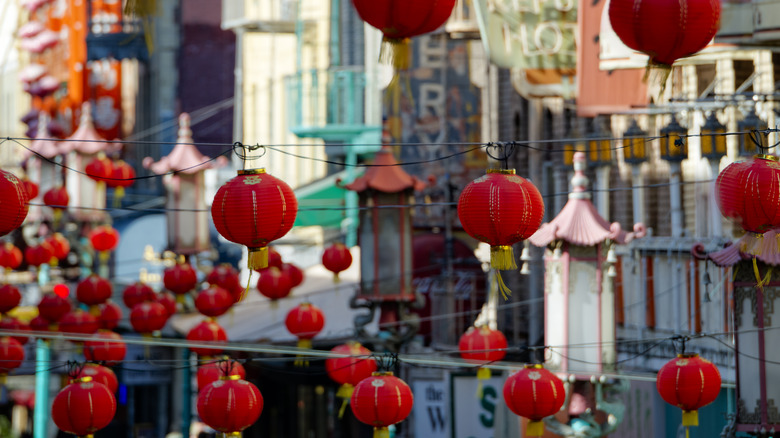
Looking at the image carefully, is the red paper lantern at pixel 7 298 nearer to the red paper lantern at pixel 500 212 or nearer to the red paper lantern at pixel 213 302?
the red paper lantern at pixel 213 302

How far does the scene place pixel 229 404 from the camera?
17406mm

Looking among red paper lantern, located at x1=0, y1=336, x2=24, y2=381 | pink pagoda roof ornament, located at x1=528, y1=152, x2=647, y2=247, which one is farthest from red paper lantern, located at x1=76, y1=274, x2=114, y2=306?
pink pagoda roof ornament, located at x1=528, y1=152, x2=647, y2=247

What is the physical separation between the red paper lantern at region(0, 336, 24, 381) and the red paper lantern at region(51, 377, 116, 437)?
454 centimetres

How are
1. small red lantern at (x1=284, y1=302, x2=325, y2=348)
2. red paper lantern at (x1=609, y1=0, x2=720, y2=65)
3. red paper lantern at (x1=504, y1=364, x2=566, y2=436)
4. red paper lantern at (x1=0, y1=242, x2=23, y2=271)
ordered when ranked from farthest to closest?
red paper lantern at (x1=0, y1=242, x2=23, y2=271) < small red lantern at (x1=284, y1=302, x2=325, y2=348) < red paper lantern at (x1=504, y1=364, x2=566, y2=436) < red paper lantern at (x1=609, y1=0, x2=720, y2=65)

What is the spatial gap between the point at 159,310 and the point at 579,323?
8.70m

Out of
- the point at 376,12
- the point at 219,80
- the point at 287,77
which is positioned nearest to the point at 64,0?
the point at 219,80

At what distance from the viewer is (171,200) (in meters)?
30.8

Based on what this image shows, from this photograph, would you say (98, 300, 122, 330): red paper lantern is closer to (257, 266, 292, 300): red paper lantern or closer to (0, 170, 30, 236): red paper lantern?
(257, 266, 292, 300): red paper lantern

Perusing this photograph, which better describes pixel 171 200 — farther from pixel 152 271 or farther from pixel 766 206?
pixel 766 206

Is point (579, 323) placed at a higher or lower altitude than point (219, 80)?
lower

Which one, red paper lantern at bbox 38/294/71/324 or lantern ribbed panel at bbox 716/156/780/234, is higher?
lantern ribbed panel at bbox 716/156/780/234

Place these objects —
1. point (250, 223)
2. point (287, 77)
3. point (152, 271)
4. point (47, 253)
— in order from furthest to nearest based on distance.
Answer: point (152, 271) → point (287, 77) → point (47, 253) → point (250, 223)

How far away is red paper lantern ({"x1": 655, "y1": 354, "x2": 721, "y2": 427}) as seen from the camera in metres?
16.5

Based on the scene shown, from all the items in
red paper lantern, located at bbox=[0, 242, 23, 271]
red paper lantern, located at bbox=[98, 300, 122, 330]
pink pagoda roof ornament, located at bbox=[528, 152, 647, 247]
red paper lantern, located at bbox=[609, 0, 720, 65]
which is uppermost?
red paper lantern, located at bbox=[609, 0, 720, 65]
